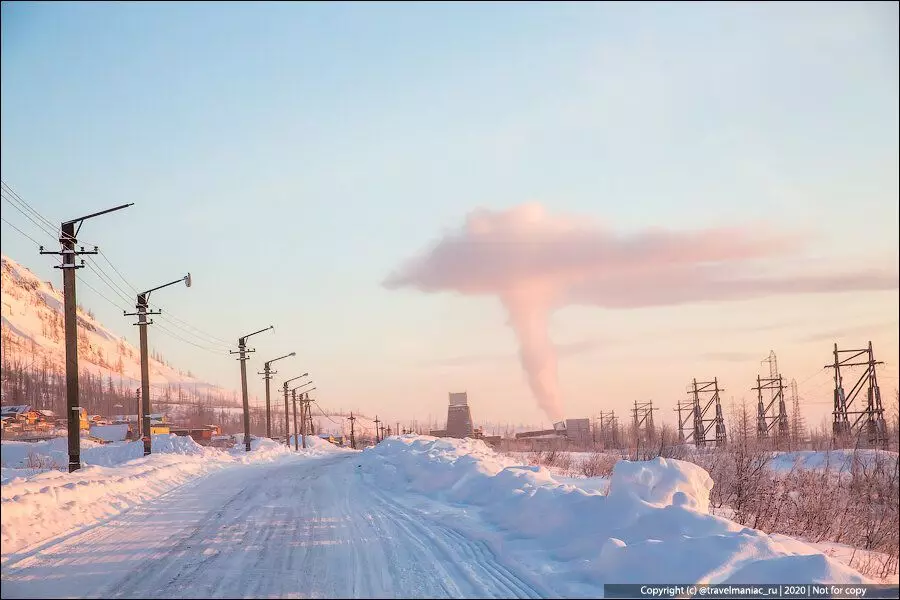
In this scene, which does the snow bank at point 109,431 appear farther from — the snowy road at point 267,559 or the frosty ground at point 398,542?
the snowy road at point 267,559

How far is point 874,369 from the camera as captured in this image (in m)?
58.2

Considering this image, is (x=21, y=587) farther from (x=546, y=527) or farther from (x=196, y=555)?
(x=546, y=527)

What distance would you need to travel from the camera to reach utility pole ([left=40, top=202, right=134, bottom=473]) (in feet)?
74.2

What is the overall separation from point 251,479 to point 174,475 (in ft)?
9.08

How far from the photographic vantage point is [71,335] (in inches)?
901

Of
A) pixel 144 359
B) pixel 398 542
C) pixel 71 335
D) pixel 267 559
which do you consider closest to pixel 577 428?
pixel 144 359

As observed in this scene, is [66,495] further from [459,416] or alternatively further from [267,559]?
[459,416]

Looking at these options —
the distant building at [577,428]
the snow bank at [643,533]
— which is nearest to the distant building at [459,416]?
the distant building at [577,428]

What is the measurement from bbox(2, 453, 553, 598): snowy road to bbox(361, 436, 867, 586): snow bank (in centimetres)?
99

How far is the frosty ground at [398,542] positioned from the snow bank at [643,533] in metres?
0.02

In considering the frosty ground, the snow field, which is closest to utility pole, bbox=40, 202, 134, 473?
the snow field

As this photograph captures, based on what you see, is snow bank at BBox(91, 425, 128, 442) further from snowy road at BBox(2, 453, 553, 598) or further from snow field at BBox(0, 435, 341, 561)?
snowy road at BBox(2, 453, 553, 598)

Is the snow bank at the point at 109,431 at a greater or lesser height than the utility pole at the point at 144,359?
lesser

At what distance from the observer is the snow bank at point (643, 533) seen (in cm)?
821
